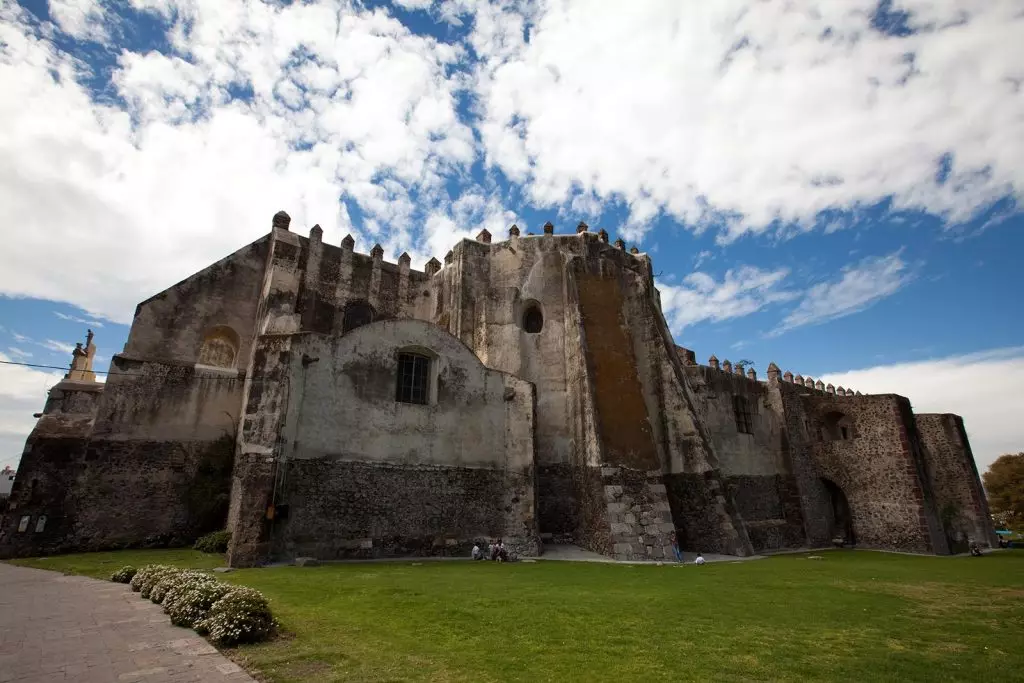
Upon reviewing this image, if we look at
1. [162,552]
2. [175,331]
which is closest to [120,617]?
[162,552]

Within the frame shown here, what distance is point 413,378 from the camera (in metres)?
17.3

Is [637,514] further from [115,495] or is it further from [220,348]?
[220,348]

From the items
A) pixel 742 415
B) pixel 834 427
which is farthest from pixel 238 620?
pixel 834 427

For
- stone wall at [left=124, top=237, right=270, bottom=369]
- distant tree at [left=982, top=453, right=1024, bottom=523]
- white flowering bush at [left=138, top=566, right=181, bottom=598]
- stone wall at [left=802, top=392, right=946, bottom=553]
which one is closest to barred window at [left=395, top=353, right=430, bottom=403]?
stone wall at [left=124, top=237, right=270, bottom=369]

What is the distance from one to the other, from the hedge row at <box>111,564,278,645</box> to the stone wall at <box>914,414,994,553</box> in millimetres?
32614

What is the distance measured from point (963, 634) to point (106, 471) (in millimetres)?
20906

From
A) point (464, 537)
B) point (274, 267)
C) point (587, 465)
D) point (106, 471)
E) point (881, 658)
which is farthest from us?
point (274, 267)

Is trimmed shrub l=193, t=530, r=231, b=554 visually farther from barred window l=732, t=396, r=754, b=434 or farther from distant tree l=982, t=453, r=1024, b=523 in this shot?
A: distant tree l=982, t=453, r=1024, b=523

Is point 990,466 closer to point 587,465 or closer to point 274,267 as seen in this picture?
point 587,465

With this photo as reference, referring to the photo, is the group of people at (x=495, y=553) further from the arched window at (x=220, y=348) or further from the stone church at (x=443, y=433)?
the arched window at (x=220, y=348)

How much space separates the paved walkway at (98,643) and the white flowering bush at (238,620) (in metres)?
0.19

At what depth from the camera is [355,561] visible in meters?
14.2

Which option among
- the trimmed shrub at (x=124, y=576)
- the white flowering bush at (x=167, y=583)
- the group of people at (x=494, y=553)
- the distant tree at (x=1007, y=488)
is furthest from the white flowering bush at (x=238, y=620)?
the distant tree at (x=1007, y=488)

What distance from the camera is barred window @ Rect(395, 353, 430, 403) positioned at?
17.0m
